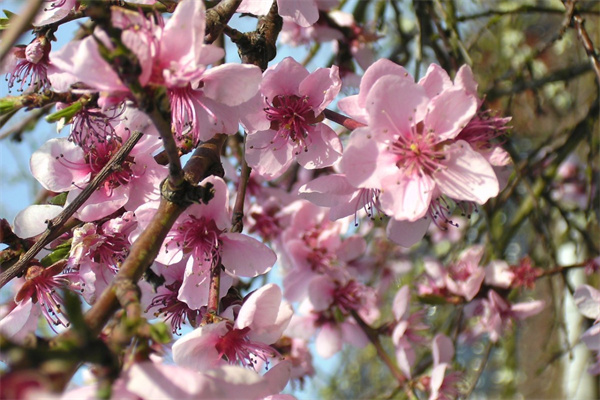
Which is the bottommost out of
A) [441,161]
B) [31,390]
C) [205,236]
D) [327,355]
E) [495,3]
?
[327,355]

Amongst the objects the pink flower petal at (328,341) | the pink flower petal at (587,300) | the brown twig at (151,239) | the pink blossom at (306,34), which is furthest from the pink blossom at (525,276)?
the brown twig at (151,239)

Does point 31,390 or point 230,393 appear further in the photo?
point 230,393

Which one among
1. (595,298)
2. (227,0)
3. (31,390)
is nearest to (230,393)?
(31,390)

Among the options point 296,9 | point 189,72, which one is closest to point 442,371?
point 296,9

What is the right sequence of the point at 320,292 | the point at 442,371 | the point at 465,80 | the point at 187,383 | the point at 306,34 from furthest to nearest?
1. the point at 306,34
2. the point at 320,292
3. the point at 442,371
4. the point at 465,80
5. the point at 187,383

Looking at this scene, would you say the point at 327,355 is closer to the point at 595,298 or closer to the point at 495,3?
the point at 595,298

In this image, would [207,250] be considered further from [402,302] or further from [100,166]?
[402,302]
